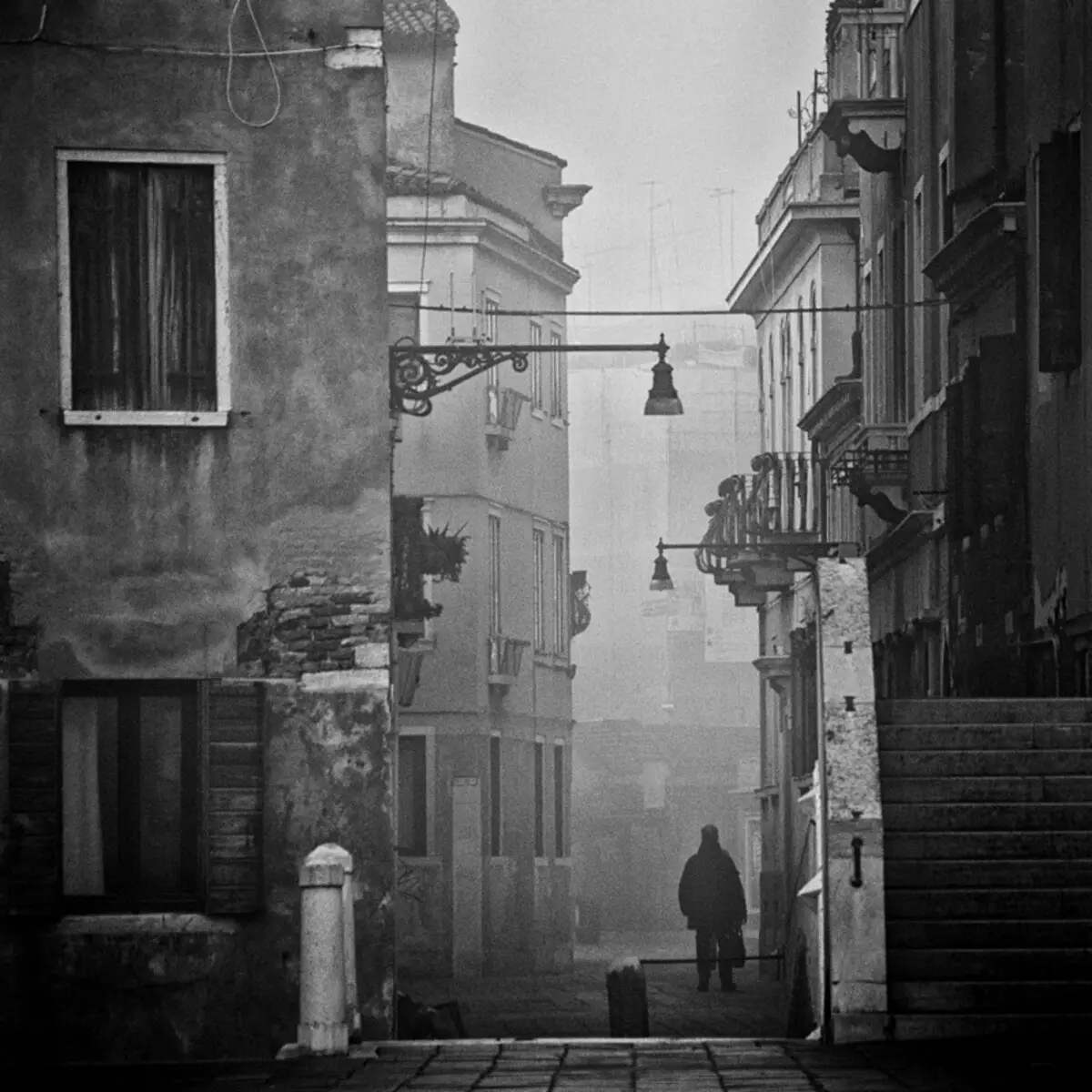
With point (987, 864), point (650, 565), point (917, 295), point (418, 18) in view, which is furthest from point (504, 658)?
point (650, 565)

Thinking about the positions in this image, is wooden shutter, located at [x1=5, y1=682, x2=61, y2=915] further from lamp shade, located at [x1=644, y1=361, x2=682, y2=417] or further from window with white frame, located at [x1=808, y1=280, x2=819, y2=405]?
window with white frame, located at [x1=808, y1=280, x2=819, y2=405]

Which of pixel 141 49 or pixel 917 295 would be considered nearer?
pixel 141 49

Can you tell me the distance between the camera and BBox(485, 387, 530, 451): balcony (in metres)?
38.3

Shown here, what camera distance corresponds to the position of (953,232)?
24.9 m

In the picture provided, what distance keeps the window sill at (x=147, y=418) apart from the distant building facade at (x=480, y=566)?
16.4m

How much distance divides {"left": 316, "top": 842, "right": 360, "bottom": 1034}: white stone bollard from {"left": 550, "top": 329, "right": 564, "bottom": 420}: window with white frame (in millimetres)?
25555

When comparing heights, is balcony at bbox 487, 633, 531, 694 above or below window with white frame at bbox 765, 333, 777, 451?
below

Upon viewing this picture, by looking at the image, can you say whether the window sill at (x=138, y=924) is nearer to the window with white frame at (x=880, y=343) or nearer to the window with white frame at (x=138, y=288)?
the window with white frame at (x=138, y=288)

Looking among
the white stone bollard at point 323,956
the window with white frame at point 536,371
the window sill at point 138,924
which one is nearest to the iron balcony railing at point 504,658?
the window with white frame at point 536,371

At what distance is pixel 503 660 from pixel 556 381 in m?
5.60

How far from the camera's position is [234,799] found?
17719 mm

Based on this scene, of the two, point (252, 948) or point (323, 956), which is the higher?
point (323, 956)

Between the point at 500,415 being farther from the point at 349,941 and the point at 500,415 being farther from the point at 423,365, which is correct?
the point at 349,941

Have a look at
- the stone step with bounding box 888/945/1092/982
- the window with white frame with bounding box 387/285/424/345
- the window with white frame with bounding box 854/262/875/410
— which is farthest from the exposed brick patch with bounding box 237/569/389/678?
the window with white frame with bounding box 387/285/424/345
